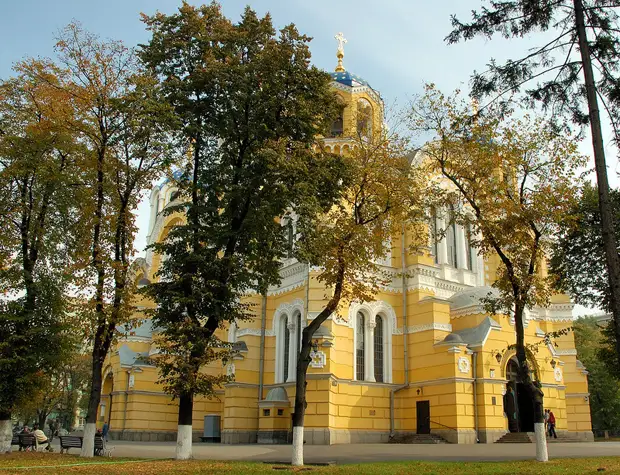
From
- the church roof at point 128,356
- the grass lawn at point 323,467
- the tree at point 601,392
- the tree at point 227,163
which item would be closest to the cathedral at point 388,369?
the church roof at point 128,356

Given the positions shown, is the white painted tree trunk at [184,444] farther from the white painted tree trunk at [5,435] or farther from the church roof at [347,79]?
the church roof at [347,79]

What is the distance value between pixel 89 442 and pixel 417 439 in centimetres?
1267

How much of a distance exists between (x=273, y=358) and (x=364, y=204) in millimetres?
11685

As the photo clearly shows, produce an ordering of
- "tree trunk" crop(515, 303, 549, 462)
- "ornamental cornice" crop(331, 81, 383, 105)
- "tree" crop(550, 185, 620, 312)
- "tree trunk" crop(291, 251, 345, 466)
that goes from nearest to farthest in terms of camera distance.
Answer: "tree trunk" crop(291, 251, 345, 466) < "tree trunk" crop(515, 303, 549, 462) < "tree" crop(550, 185, 620, 312) < "ornamental cornice" crop(331, 81, 383, 105)

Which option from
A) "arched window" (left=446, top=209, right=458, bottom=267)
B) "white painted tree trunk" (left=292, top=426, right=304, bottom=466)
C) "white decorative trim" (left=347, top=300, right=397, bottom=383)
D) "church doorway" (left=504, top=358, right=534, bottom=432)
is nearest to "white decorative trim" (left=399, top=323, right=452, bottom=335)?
"white decorative trim" (left=347, top=300, right=397, bottom=383)

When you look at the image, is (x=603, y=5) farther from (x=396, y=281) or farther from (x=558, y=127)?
(x=396, y=281)

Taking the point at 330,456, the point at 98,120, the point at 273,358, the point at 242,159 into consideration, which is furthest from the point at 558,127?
the point at 273,358

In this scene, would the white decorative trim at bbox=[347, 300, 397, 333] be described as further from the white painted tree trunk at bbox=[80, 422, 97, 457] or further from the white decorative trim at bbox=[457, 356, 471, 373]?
the white painted tree trunk at bbox=[80, 422, 97, 457]

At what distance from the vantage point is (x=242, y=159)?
1702cm

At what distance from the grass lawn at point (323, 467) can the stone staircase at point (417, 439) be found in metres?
8.80

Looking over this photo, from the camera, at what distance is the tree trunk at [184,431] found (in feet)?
52.0

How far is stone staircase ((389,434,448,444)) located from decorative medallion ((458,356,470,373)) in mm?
2801

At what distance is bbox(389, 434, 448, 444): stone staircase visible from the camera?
23.1m

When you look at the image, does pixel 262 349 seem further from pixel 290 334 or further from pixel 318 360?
pixel 318 360
